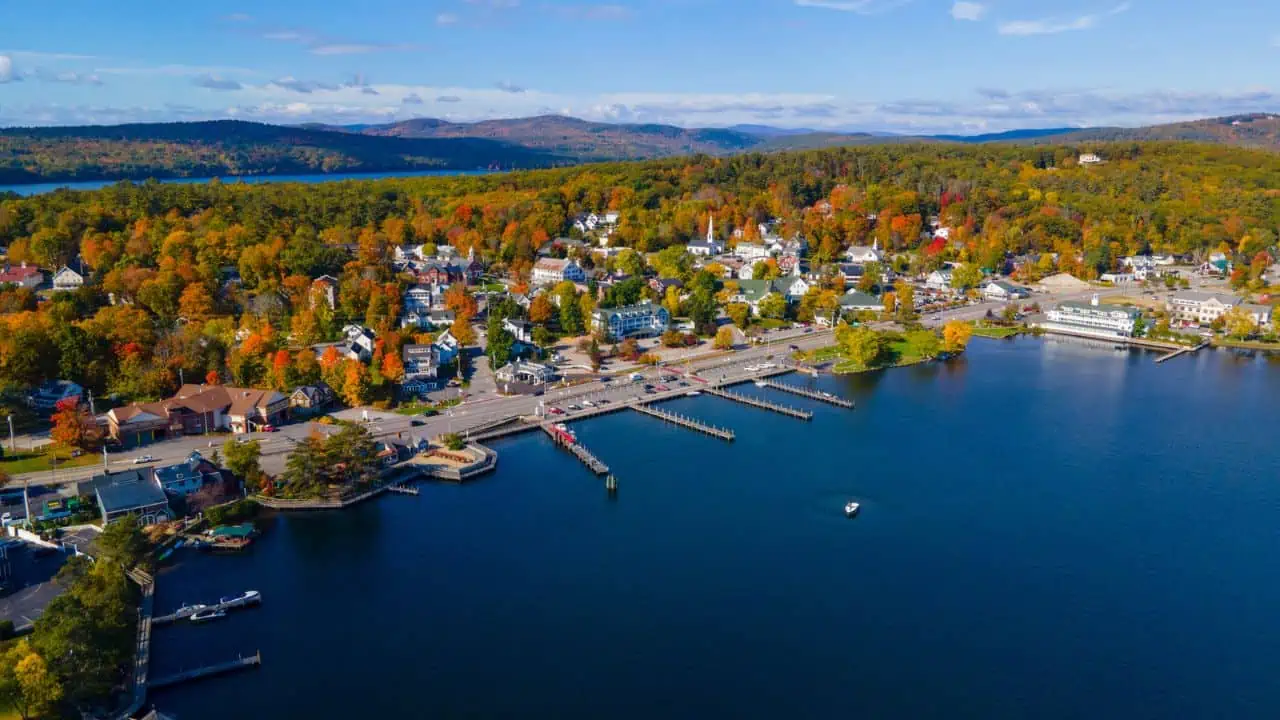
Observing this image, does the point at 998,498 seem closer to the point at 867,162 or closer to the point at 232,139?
the point at 867,162

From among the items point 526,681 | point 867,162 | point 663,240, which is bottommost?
point 526,681

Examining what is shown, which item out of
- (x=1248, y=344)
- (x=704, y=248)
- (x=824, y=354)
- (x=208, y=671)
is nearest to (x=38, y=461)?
(x=208, y=671)

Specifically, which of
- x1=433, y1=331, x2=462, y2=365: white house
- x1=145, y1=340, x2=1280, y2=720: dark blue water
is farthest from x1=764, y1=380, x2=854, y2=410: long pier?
x1=433, y1=331, x2=462, y2=365: white house

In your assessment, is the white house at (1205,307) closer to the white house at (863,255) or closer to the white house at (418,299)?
the white house at (863,255)

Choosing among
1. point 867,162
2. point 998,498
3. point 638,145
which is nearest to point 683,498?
point 998,498

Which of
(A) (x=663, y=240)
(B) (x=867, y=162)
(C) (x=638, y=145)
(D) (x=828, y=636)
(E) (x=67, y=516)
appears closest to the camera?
(D) (x=828, y=636)

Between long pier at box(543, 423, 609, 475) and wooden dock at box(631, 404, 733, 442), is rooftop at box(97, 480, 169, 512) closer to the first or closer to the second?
long pier at box(543, 423, 609, 475)
